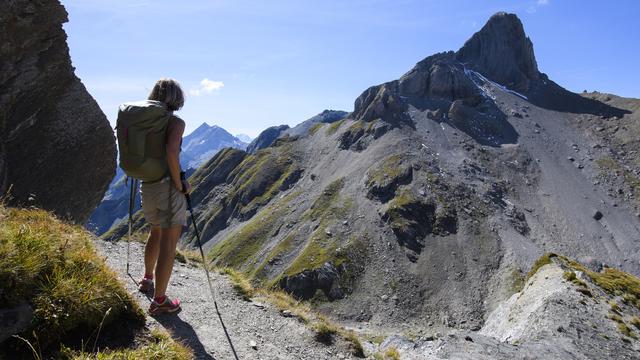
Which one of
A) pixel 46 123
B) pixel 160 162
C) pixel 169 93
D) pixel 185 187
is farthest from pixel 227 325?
pixel 46 123

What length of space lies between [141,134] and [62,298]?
3.33 meters

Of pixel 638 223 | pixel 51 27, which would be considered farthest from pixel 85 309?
pixel 638 223

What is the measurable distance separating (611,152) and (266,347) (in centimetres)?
20714

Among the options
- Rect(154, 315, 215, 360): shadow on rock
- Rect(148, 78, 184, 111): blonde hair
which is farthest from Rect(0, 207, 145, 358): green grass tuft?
Rect(148, 78, 184, 111): blonde hair

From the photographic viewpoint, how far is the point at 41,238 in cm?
796

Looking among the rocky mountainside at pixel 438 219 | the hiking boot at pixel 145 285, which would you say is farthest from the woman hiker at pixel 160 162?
the rocky mountainside at pixel 438 219

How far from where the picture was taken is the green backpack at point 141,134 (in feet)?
29.0

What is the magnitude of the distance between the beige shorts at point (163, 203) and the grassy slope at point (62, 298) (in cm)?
144

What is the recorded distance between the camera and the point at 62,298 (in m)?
7.25

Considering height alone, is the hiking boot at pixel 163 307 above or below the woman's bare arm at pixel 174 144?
below

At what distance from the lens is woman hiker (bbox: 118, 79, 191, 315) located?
8859 mm

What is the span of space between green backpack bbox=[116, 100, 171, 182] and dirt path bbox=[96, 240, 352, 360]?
263cm

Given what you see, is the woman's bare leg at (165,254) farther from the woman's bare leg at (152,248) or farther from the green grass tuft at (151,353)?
the green grass tuft at (151,353)

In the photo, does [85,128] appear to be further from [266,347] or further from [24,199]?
[266,347]
